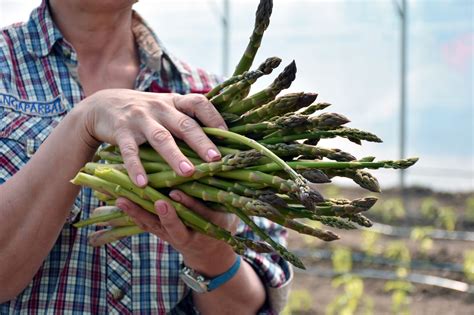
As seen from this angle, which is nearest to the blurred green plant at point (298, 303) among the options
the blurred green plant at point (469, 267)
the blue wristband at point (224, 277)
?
the blurred green plant at point (469, 267)

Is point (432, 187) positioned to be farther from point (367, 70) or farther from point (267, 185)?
point (267, 185)

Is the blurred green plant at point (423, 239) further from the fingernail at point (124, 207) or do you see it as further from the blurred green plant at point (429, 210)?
the fingernail at point (124, 207)

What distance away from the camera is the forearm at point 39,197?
7.51 ft

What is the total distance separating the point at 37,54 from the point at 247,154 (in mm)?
792

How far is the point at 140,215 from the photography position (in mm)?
2254

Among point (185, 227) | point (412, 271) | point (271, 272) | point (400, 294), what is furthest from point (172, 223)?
point (412, 271)

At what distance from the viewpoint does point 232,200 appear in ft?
7.02

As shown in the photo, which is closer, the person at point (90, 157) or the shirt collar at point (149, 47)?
the person at point (90, 157)

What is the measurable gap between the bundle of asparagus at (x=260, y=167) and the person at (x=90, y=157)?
43mm

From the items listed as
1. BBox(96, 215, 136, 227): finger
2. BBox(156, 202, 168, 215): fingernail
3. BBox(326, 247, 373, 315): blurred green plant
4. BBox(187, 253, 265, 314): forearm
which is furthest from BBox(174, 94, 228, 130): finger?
BBox(326, 247, 373, 315): blurred green plant

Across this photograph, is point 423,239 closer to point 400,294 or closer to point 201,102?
point 400,294

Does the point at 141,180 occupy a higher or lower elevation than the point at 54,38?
lower

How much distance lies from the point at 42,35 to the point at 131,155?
24.6 inches

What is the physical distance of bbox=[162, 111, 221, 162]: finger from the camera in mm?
2162
